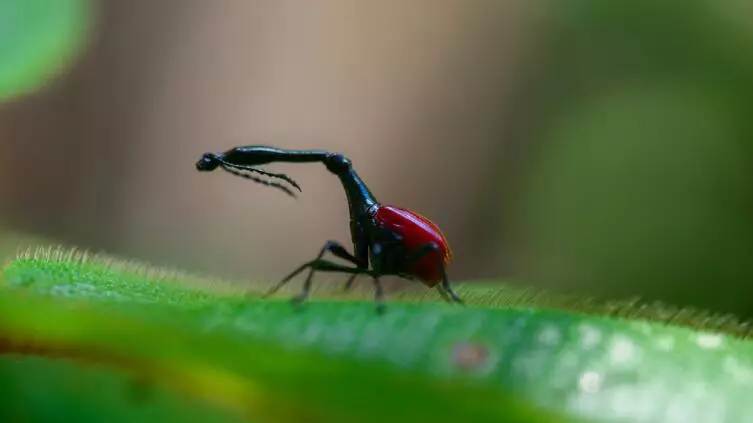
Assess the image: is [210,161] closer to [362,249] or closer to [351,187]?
[351,187]

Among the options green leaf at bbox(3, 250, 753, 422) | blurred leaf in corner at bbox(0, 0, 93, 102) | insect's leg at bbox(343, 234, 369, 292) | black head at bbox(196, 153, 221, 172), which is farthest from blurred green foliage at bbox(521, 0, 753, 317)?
green leaf at bbox(3, 250, 753, 422)

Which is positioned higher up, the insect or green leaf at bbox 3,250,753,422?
green leaf at bbox 3,250,753,422

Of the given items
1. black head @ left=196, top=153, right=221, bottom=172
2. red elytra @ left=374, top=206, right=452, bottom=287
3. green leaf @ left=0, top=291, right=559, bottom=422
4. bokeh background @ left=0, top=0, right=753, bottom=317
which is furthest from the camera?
bokeh background @ left=0, top=0, right=753, bottom=317

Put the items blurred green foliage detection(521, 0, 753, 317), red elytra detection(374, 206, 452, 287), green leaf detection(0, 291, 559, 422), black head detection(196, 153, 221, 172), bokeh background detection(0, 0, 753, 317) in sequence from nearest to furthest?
green leaf detection(0, 291, 559, 422)
red elytra detection(374, 206, 452, 287)
black head detection(196, 153, 221, 172)
blurred green foliage detection(521, 0, 753, 317)
bokeh background detection(0, 0, 753, 317)

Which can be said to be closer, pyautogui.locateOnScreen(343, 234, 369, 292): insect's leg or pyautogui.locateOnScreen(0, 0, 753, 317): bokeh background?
pyautogui.locateOnScreen(343, 234, 369, 292): insect's leg

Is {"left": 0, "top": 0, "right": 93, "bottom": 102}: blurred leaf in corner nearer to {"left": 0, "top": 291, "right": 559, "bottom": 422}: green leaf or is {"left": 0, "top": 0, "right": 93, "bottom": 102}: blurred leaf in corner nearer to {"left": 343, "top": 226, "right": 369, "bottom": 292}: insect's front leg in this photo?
{"left": 343, "top": 226, "right": 369, "bottom": 292}: insect's front leg

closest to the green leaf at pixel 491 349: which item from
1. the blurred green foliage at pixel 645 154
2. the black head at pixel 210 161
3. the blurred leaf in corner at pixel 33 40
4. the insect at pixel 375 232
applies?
the insect at pixel 375 232
